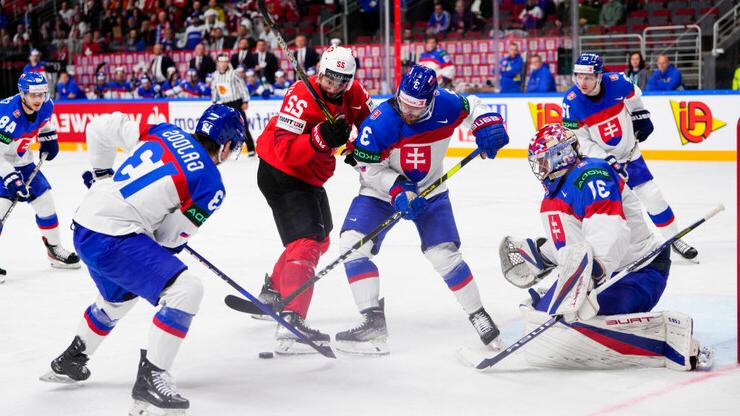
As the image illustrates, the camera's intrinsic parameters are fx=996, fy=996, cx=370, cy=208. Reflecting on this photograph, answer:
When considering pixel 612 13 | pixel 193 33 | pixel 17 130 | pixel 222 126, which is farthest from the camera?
pixel 193 33

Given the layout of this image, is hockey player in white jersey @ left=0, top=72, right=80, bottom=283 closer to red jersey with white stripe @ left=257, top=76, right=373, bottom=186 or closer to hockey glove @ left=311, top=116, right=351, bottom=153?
red jersey with white stripe @ left=257, top=76, right=373, bottom=186

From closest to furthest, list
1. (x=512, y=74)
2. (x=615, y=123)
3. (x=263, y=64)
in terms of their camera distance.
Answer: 1. (x=615, y=123)
2. (x=512, y=74)
3. (x=263, y=64)

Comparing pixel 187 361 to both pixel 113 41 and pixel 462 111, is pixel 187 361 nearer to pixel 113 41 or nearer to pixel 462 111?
pixel 462 111

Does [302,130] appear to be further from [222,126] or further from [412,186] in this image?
[222,126]

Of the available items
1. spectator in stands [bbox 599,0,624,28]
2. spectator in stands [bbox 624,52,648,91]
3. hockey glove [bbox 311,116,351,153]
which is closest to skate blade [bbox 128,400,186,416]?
hockey glove [bbox 311,116,351,153]

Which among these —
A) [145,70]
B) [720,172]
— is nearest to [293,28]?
[145,70]

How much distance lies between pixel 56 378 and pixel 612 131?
362 cm

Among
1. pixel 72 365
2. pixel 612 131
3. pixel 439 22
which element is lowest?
pixel 72 365

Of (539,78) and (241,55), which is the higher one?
(241,55)

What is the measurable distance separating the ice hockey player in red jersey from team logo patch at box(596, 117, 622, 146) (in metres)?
1.84

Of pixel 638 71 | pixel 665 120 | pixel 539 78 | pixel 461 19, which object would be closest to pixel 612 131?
pixel 665 120

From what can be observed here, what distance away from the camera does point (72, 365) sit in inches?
153

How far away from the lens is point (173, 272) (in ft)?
11.5

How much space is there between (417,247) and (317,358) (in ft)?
8.62
